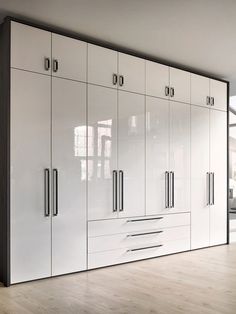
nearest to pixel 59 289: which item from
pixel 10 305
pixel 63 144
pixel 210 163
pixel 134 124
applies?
pixel 10 305

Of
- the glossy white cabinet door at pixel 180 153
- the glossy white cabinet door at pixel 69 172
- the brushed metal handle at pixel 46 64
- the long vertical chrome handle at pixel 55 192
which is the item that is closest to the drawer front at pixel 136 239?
the glossy white cabinet door at pixel 69 172

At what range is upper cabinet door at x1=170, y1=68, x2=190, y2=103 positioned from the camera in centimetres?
547

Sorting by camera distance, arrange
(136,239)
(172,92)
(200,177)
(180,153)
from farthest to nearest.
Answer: (200,177), (180,153), (172,92), (136,239)

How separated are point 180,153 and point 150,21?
208 cm

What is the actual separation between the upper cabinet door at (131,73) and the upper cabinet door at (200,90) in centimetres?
101

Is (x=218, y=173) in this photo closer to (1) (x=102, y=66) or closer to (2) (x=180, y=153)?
(2) (x=180, y=153)

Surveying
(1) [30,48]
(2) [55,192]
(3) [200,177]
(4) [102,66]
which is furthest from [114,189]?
(1) [30,48]

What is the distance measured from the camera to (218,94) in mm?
6176

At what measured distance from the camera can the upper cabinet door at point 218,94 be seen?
20.0 ft

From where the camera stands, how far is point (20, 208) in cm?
393

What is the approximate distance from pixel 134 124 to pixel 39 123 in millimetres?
1352

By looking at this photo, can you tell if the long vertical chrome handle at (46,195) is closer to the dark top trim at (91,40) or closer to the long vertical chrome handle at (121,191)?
the long vertical chrome handle at (121,191)

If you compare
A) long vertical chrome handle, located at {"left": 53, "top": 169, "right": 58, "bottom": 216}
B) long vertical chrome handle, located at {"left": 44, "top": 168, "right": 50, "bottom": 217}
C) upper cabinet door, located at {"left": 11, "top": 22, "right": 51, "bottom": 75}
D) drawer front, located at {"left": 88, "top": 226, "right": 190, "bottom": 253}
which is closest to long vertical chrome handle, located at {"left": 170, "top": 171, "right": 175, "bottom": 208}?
drawer front, located at {"left": 88, "top": 226, "right": 190, "bottom": 253}

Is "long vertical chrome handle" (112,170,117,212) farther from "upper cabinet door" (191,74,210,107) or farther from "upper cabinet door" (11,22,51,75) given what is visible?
"upper cabinet door" (191,74,210,107)
